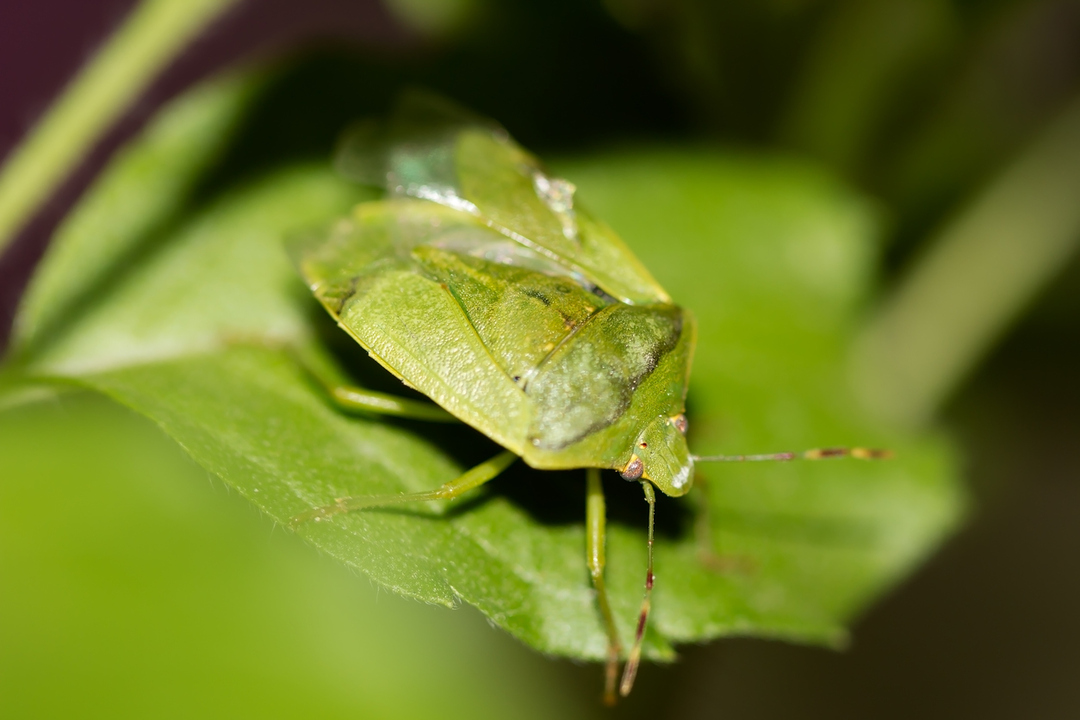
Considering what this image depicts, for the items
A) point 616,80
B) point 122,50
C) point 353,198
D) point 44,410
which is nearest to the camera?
point 122,50

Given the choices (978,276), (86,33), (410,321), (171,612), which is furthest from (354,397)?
(86,33)

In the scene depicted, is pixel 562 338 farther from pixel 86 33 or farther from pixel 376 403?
pixel 86 33

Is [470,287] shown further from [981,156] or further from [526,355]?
[981,156]

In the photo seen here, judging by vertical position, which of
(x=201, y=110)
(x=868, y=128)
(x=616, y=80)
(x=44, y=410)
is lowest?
(x=44, y=410)

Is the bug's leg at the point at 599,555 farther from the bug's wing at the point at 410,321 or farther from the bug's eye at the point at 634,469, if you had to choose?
the bug's wing at the point at 410,321

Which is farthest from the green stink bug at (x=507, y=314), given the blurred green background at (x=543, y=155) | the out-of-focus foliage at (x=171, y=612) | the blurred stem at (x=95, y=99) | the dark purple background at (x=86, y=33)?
the dark purple background at (x=86, y=33)

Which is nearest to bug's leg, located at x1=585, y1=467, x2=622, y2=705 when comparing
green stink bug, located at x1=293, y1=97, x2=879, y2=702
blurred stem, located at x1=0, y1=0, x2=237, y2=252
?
green stink bug, located at x1=293, y1=97, x2=879, y2=702

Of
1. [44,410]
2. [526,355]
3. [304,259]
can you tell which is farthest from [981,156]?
[44,410]
